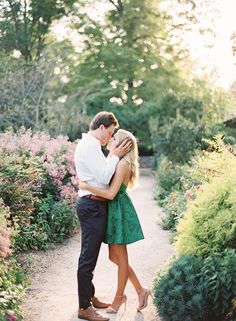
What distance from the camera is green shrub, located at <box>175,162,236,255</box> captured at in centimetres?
535

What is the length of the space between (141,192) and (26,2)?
48.5 ft

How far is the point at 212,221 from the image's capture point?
17.9ft

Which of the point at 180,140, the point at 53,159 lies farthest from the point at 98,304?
the point at 180,140

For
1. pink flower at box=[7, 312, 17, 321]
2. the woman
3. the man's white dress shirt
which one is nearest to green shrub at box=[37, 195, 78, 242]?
the woman

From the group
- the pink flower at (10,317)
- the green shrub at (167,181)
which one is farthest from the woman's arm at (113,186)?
the green shrub at (167,181)

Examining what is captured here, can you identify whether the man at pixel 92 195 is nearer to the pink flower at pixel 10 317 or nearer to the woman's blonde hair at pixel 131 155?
the woman's blonde hair at pixel 131 155

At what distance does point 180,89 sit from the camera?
31.5m

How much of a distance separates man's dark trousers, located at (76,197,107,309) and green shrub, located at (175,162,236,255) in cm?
86

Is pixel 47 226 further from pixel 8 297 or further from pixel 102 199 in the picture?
pixel 8 297

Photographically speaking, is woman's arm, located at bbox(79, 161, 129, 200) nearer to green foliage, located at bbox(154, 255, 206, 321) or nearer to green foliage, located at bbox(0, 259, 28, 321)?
green foliage, located at bbox(154, 255, 206, 321)

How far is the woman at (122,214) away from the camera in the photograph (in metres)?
5.53

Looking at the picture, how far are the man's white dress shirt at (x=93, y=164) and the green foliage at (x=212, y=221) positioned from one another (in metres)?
0.98

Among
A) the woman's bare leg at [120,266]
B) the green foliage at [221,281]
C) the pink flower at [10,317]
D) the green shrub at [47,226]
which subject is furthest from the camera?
the green shrub at [47,226]

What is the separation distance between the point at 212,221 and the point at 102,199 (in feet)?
3.55
